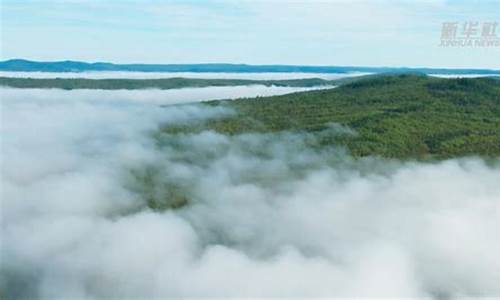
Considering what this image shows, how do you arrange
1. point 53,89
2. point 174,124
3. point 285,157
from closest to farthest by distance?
point 285,157 → point 174,124 → point 53,89

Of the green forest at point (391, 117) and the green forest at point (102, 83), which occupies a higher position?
the green forest at point (391, 117)

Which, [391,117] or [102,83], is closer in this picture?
[391,117]

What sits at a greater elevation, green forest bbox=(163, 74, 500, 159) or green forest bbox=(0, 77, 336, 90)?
green forest bbox=(163, 74, 500, 159)

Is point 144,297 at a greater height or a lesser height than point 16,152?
lesser

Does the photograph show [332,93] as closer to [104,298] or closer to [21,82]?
[104,298]

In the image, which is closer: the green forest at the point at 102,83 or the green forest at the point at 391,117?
the green forest at the point at 391,117

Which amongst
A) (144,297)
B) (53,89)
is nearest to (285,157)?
(144,297)

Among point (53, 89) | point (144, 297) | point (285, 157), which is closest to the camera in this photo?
point (144, 297)

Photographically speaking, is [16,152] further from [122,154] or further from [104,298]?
[104,298]

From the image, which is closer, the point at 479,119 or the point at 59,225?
the point at 59,225

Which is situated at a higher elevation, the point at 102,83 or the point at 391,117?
the point at 391,117

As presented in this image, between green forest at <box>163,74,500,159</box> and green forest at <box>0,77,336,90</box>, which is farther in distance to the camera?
green forest at <box>0,77,336,90</box>
